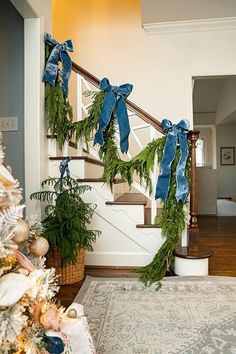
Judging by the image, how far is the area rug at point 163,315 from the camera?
1338 mm

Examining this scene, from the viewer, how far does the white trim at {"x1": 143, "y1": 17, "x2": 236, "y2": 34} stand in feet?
11.3

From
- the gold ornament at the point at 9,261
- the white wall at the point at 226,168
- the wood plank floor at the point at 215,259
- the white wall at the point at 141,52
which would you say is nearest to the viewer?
the gold ornament at the point at 9,261

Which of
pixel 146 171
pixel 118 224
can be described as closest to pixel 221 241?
pixel 118 224

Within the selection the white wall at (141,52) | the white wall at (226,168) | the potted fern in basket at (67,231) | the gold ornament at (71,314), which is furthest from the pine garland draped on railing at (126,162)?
the white wall at (226,168)

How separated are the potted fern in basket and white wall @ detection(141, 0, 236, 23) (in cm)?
236

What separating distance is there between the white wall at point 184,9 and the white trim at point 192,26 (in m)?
0.07

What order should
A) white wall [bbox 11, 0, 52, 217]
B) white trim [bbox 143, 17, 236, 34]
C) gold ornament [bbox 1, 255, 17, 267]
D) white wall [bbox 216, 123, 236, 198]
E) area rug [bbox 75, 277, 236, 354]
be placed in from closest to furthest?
gold ornament [bbox 1, 255, 17, 267] < area rug [bbox 75, 277, 236, 354] < white wall [bbox 11, 0, 52, 217] < white trim [bbox 143, 17, 236, 34] < white wall [bbox 216, 123, 236, 198]

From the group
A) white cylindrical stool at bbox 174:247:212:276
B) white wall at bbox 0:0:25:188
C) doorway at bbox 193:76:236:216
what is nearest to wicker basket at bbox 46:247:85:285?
white wall at bbox 0:0:25:188

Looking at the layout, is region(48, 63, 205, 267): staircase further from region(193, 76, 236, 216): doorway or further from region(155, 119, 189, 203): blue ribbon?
region(193, 76, 236, 216): doorway

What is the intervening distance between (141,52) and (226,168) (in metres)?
7.48

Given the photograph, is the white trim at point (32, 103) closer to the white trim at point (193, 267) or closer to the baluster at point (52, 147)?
the baluster at point (52, 147)

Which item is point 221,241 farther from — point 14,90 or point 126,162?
point 14,90

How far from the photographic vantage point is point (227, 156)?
1003cm

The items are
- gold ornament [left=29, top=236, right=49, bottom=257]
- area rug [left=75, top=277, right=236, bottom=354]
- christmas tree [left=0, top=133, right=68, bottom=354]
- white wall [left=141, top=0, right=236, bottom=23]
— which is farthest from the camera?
white wall [left=141, top=0, right=236, bottom=23]
